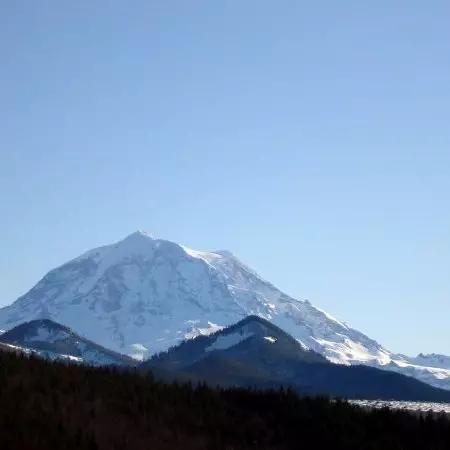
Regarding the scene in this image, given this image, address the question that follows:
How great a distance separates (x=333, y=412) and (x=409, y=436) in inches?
94.2

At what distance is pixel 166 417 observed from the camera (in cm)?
2436

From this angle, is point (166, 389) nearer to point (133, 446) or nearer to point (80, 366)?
point (80, 366)

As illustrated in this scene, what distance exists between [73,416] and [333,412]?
8851 millimetres

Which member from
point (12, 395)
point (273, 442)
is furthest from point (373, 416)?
point (12, 395)

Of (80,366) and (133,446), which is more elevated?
(80,366)

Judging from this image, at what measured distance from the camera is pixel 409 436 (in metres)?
26.6

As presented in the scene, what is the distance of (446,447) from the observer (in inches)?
1025

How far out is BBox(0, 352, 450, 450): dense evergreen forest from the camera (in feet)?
69.3

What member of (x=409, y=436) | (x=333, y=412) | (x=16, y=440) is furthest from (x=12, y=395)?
(x=409, y=436)

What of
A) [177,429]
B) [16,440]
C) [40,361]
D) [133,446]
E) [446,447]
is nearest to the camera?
[16,440]

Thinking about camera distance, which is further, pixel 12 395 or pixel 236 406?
pixel 236 406

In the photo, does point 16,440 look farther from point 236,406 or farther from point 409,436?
point 409,436

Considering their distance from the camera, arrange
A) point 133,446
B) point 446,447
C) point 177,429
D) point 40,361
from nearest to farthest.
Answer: point 133,446 < point 177,429 < point 446,447 < point 40,361

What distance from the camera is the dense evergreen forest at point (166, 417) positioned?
2112cm
